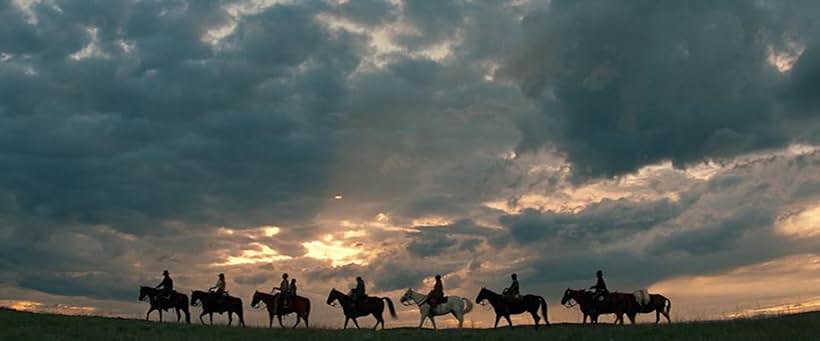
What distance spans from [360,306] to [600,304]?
12189 mm

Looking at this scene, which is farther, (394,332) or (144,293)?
(144,293)

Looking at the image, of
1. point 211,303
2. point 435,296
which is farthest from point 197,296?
point 435,296

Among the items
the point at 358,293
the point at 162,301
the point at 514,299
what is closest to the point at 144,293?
the point at 162,301

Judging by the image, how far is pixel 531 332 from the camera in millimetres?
37375

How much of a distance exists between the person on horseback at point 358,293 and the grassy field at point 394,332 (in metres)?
4.63

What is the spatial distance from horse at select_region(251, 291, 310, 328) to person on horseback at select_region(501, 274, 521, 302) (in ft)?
34.7

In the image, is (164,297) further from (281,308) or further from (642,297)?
(642,297)

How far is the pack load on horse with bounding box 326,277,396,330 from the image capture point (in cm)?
4469

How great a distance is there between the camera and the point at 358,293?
44750 millimetres

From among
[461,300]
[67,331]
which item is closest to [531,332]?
[461,300]

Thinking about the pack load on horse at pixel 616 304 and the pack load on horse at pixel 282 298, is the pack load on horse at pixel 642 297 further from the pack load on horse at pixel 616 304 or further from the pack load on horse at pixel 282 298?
the pack load on horse at pixel 282 298

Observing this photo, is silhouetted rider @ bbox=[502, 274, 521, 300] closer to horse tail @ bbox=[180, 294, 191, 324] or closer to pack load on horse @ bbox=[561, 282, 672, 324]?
pack load on horse @ bbox=[561, 282, 672, 324]

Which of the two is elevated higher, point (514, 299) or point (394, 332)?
point (514, 299)

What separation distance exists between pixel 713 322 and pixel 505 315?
9.56 meters
